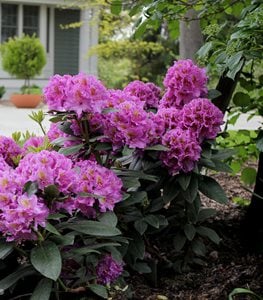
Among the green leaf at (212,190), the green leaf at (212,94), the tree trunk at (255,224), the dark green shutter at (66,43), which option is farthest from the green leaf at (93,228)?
the dark green shutter at (66,43)

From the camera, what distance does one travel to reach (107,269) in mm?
2105

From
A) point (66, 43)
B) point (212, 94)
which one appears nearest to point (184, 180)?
point (212, 94)

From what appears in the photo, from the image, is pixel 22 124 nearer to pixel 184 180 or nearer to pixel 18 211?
pixel 184 180

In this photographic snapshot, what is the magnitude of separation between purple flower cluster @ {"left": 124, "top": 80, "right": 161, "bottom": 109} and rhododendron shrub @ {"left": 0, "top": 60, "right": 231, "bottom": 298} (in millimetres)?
13

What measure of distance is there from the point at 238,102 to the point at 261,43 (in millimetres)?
572

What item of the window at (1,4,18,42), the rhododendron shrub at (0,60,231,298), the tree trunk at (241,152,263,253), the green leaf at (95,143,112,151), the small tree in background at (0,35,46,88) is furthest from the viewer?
the window at (1,4,18,42)

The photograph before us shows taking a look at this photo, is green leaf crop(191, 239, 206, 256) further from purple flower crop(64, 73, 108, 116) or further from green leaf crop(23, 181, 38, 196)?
green leaf crop(23, 181, 38, 196)

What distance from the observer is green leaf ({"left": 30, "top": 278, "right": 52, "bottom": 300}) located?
1.76 meters

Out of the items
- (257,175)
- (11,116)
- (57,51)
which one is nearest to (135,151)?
(257,175)

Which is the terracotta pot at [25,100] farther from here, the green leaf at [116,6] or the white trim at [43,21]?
the green leaf at [116,6]

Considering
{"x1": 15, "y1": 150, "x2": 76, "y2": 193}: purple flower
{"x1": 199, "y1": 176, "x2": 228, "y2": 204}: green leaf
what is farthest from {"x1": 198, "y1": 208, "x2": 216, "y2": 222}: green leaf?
{"x1": 15, "y1": 150, "x2": 76, "y2": 193}: purple flower

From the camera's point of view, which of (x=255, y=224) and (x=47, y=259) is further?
(x=255, y=224)

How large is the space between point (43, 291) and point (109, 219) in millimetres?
324

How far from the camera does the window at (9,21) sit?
64.1 feet
